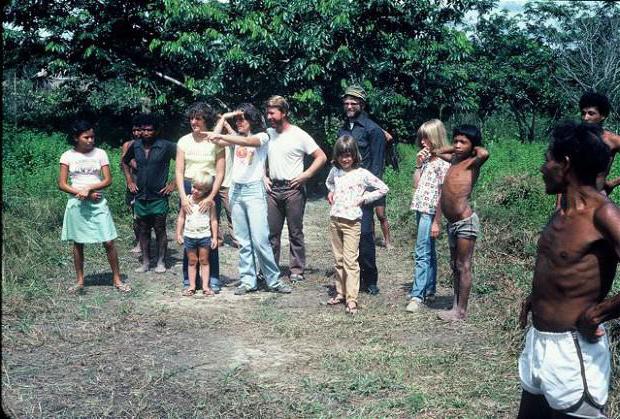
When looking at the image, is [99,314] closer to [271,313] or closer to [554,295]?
[271,313]

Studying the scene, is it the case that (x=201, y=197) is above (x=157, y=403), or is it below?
above

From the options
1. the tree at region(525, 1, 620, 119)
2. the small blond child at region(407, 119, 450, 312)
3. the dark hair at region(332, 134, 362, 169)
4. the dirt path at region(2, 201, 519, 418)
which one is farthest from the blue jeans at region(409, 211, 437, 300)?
the tree at region(525, 1, 620, 119)

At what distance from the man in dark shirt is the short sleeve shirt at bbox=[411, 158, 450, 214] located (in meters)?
2.71

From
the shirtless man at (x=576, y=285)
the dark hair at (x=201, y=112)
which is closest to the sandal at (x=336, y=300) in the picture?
the dark hair at (x=201, y=112)

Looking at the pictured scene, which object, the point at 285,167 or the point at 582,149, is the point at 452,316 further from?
the point at 582,149

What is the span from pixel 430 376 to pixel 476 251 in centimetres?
346

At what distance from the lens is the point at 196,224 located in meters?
6.48

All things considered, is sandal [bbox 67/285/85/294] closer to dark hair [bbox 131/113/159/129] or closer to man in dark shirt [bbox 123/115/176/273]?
man in dark shirt [bbox 123/115/176/273]

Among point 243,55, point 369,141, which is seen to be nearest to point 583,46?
point 243,55

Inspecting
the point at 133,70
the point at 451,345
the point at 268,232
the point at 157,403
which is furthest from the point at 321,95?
the point at 157,403

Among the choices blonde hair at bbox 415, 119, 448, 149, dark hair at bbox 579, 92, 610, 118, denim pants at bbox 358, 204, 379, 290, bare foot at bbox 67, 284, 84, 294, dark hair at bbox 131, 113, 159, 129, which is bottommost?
bare foot at bbox 67, 284, 84, 294

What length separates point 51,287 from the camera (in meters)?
6.40

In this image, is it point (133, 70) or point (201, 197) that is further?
point (133, 70)

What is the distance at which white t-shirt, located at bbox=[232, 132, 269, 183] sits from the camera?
646cm
